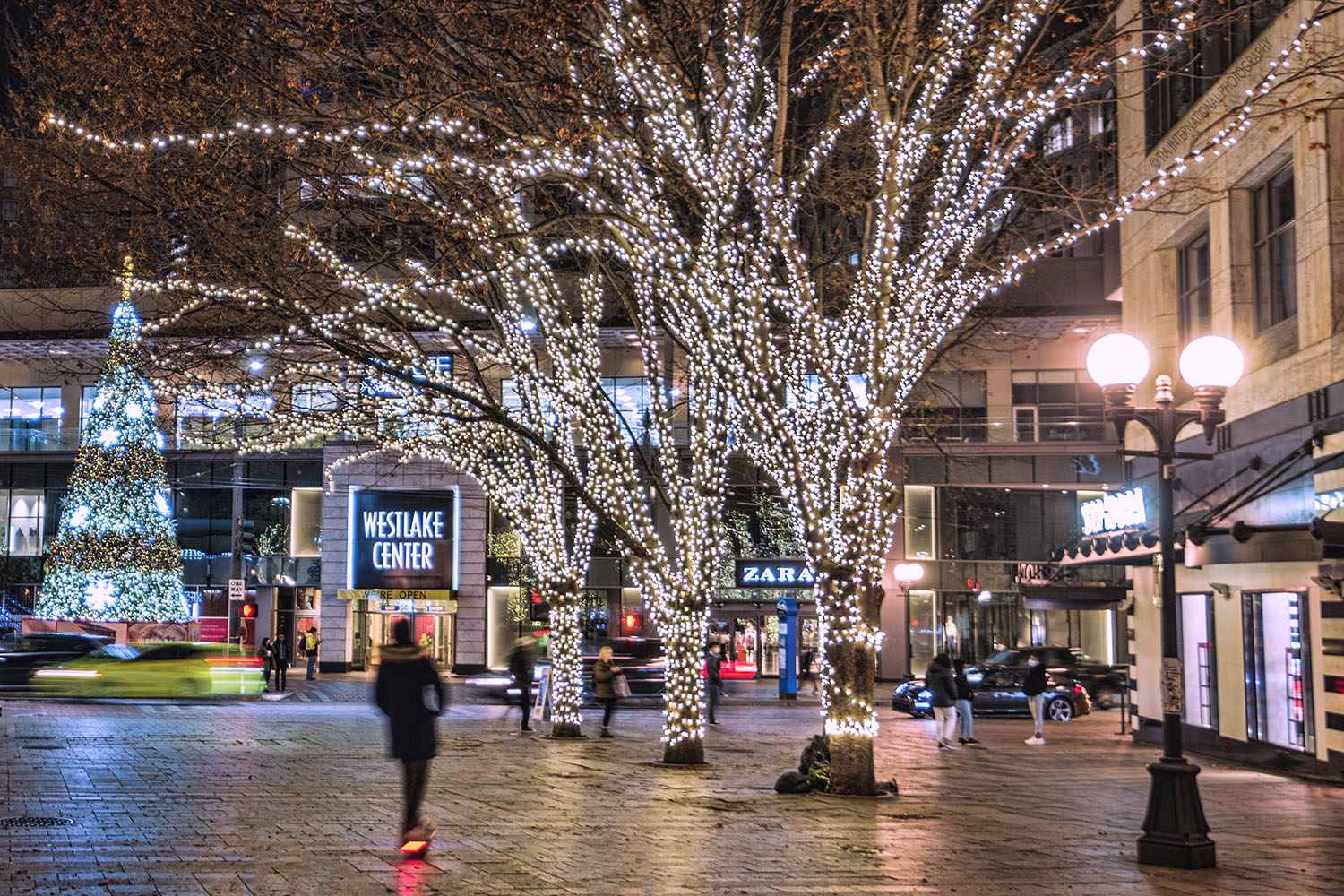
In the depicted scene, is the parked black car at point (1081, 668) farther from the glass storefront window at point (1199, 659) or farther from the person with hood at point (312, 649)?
the person with hood at point (312, 649)

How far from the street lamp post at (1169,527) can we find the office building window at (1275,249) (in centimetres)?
811

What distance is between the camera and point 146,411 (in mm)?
39719

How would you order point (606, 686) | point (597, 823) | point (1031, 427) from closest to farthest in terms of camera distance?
point (597, 823)
point (606, 686)
point (1031, 427)

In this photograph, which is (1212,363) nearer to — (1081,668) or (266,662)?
(1081,668)

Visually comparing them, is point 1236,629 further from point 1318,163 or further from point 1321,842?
point 1321,842

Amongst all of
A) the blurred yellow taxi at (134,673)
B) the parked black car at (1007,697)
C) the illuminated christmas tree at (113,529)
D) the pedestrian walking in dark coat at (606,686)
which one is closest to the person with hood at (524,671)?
the pedestrian walking in dark coat at (606,686)

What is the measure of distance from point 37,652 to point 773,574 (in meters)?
22.2

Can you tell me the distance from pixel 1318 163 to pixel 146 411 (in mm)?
32862

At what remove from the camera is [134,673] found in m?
29.7

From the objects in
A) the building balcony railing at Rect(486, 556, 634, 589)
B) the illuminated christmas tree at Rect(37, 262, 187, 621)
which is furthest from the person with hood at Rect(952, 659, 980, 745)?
the illuminated christmas tree at Rect(37, 262, 187, 621)

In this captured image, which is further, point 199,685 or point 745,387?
point 199,685

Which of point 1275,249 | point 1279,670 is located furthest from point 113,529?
point 1275,249

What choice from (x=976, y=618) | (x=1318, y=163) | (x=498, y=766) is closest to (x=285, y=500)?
(x=976, y=618)

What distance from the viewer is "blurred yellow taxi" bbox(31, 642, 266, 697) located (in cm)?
2978
